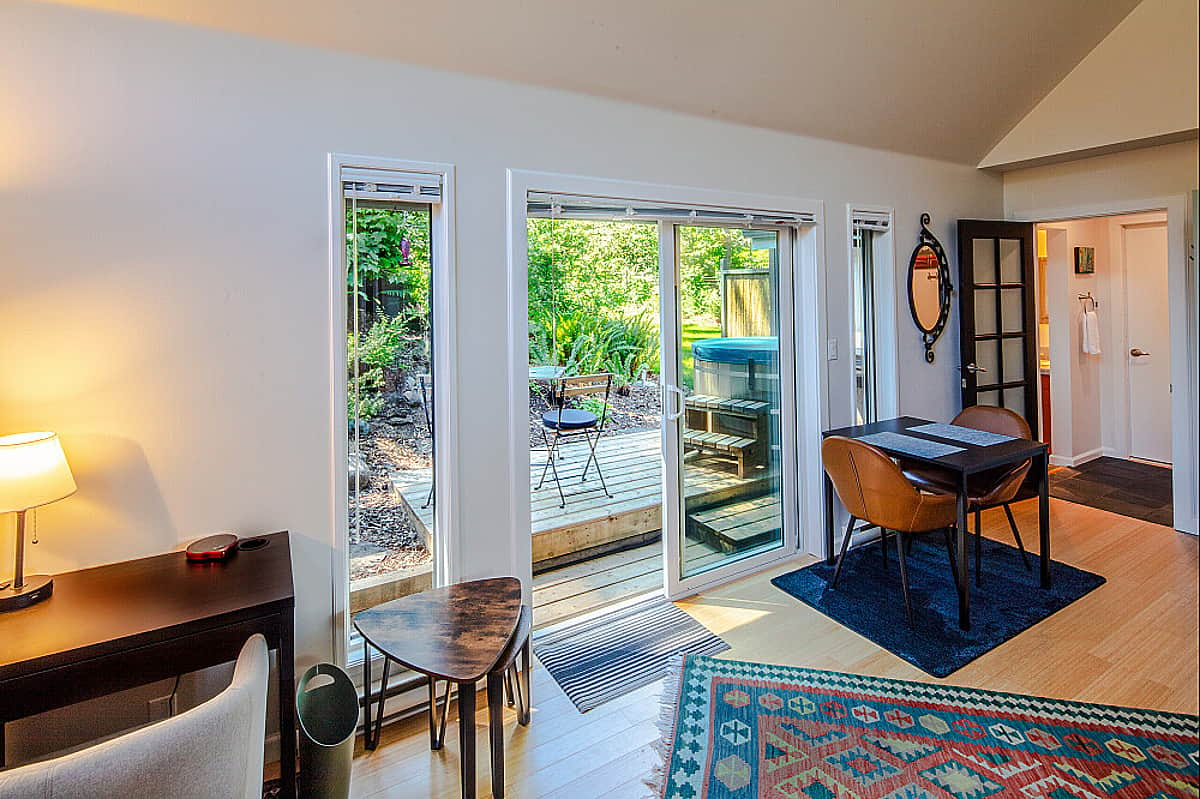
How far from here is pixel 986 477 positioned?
3154mm

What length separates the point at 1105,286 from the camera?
4191 mm

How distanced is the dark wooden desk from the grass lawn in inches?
74.5

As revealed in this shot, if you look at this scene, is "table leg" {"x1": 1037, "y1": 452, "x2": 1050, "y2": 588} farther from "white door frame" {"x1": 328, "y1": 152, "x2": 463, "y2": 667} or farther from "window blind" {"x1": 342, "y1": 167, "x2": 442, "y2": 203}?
"window blind" {"x1": 342, "y1": 167, "x2": 442, "y2": 203}

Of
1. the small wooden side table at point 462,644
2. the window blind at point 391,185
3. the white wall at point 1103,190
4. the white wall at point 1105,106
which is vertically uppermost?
the white wall at point 1105,106

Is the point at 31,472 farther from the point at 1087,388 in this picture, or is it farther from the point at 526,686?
the point at 1087,388

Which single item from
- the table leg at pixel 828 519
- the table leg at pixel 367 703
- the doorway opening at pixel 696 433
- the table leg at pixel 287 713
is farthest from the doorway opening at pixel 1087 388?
the table leg at pixel 287 713

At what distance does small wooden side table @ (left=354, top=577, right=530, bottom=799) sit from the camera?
1.77 metres

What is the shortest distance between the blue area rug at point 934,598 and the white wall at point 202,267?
164cm

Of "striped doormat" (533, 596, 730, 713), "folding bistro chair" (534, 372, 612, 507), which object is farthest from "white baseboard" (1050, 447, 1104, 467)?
"striped doormat" (533, 596, 730, 713)

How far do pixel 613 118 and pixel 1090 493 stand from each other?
3.92 meters

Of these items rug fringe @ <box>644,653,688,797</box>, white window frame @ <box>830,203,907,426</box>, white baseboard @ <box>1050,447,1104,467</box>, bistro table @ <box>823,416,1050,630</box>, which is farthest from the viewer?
white baseboard @ <box>1050,447,1104,467</box>

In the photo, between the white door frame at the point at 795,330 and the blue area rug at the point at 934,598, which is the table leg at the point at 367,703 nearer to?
the white door frame at the point at 795,330

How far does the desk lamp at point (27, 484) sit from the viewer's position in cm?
155

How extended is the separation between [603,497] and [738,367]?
142 centimetres
